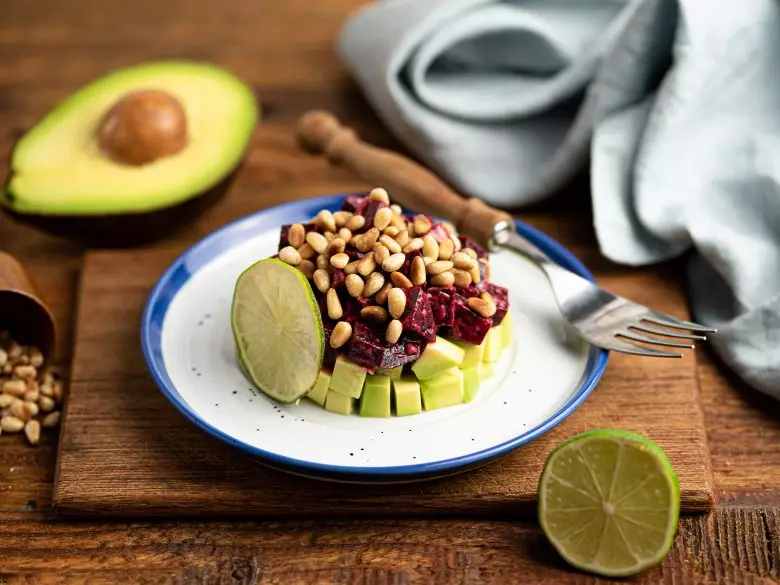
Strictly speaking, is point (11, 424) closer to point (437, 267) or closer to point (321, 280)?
point (321, 280)

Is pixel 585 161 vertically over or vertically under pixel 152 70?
over

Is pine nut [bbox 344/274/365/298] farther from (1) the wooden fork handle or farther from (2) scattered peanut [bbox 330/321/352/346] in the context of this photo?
(1) the wooden fork handle

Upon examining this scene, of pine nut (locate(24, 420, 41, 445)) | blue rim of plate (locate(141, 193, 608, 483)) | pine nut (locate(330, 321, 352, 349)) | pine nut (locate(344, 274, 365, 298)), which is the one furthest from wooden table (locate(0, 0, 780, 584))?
pine nut (locate(344, 274, 365, 298))

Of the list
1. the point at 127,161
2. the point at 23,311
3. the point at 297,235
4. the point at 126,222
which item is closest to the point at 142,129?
the point at 127,161

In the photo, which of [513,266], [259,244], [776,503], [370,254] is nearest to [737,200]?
[513,266]

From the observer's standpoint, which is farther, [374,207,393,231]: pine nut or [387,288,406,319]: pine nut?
[374,207,393,231]: pine nut

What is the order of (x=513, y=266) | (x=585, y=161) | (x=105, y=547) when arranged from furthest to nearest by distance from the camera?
(x=585, y=161)
(x=513, y=266)
(x=105, y=547)

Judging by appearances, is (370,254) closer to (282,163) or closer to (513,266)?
(513,266)
